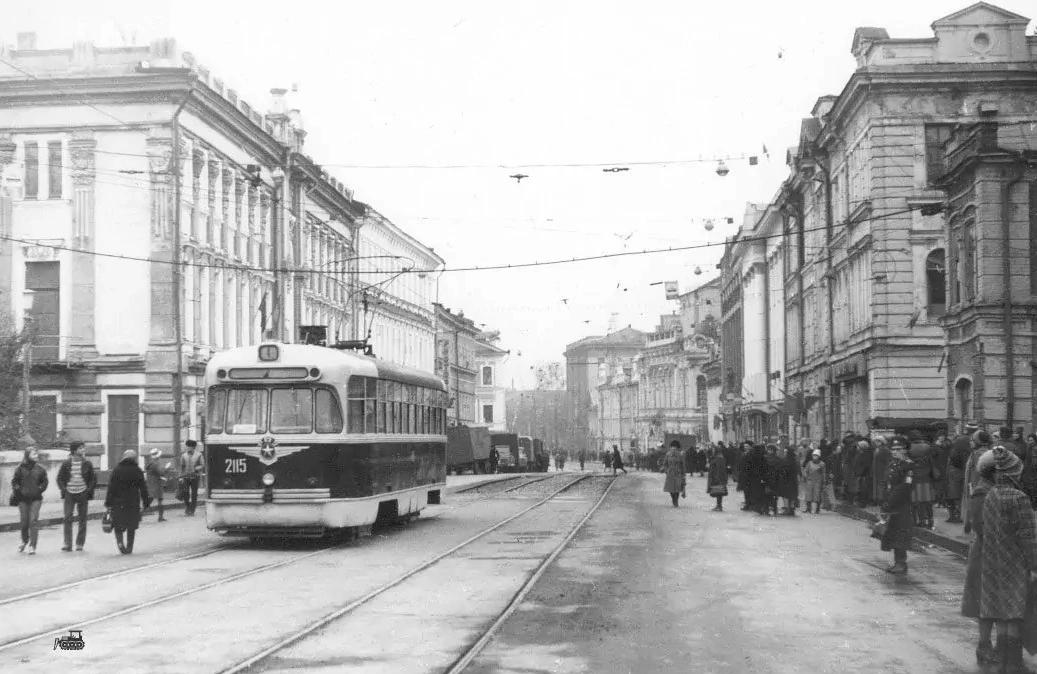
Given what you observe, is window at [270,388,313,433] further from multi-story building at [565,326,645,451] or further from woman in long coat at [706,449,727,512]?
multi-story building at [565,326,645,451]

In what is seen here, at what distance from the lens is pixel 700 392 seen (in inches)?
4879

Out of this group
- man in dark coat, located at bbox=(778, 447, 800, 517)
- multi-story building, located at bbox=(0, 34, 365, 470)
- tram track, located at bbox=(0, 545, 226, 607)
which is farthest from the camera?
multi-story building, located at bbox=(0, 34, 365, 470)

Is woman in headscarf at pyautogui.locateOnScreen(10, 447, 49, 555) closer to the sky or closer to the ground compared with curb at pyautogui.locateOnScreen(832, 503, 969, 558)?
closer to the sky

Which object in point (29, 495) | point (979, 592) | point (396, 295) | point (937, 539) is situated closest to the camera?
point (979, 592)

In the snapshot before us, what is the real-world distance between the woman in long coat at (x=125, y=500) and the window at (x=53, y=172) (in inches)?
1071

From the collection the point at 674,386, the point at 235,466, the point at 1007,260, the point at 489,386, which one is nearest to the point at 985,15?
the point at 1007,260

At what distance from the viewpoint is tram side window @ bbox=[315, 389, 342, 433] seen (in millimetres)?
Result: 21938

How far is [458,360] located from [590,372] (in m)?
73.5

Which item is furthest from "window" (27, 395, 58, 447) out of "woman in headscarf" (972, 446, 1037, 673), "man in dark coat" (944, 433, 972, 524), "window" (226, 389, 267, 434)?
"woman in headscarf" (972, 446, 1037, 673)

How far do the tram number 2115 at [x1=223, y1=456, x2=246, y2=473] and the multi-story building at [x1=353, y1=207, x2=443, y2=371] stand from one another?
48.5 metres

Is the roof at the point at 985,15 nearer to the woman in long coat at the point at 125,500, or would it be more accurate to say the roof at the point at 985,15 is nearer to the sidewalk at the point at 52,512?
the sidewalk at the point at 52,512

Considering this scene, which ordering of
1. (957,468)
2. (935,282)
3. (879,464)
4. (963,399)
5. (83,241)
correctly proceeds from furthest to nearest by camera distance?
1. (83,241)
2. (935,282)
3. (963,399)
4. (879,464)
5. (957,468)

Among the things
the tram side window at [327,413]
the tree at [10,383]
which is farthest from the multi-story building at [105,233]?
the tram side window at [327,413]

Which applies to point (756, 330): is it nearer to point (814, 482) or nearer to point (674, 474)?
point (674, 474)
